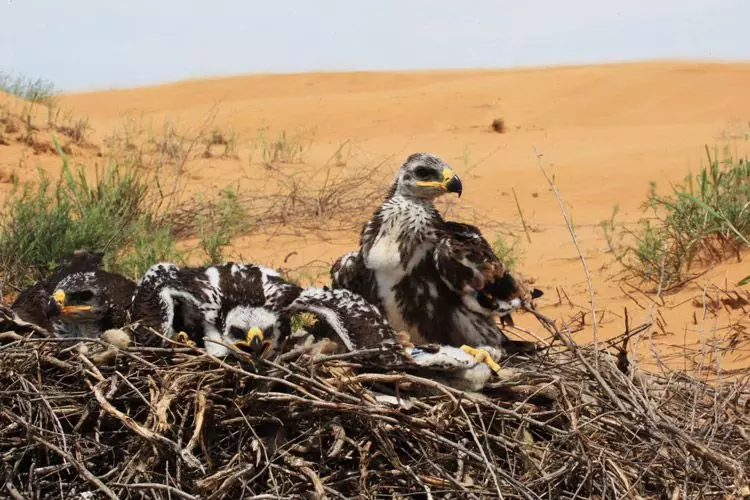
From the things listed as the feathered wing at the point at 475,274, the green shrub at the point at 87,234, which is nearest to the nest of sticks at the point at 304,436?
the feathered wing at the point at 475,274

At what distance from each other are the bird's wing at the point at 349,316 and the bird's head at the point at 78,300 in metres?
1.05

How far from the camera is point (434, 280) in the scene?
5055mm

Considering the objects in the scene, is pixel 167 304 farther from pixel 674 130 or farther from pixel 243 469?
pixel 674 130

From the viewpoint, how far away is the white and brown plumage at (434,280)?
4.98m

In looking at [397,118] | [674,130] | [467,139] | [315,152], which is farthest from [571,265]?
[397,118]

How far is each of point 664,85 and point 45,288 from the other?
26.3m

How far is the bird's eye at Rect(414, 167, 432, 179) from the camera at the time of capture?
5.28 metres

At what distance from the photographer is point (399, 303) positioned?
201 inches

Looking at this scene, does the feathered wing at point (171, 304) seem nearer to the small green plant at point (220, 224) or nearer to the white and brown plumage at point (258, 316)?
the white and brown plumage at point (258, 316)

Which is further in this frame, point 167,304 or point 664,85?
point 664,85

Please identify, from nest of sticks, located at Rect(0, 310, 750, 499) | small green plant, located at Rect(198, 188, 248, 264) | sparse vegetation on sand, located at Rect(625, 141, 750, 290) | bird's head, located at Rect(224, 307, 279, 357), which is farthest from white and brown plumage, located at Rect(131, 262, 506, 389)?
sparse vegetation on sand, located at Rect(625, 141, 750, 290)

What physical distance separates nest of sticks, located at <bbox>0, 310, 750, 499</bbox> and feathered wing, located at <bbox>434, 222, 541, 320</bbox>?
71 centimetres

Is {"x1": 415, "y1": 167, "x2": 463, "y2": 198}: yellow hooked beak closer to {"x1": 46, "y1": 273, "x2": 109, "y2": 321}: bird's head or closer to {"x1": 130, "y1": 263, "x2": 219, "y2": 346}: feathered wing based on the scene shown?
{"x1": 130, "y1": 263, "x2": 219, "y2": 346}: feathered wing

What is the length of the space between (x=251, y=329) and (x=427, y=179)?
1.40 meters
